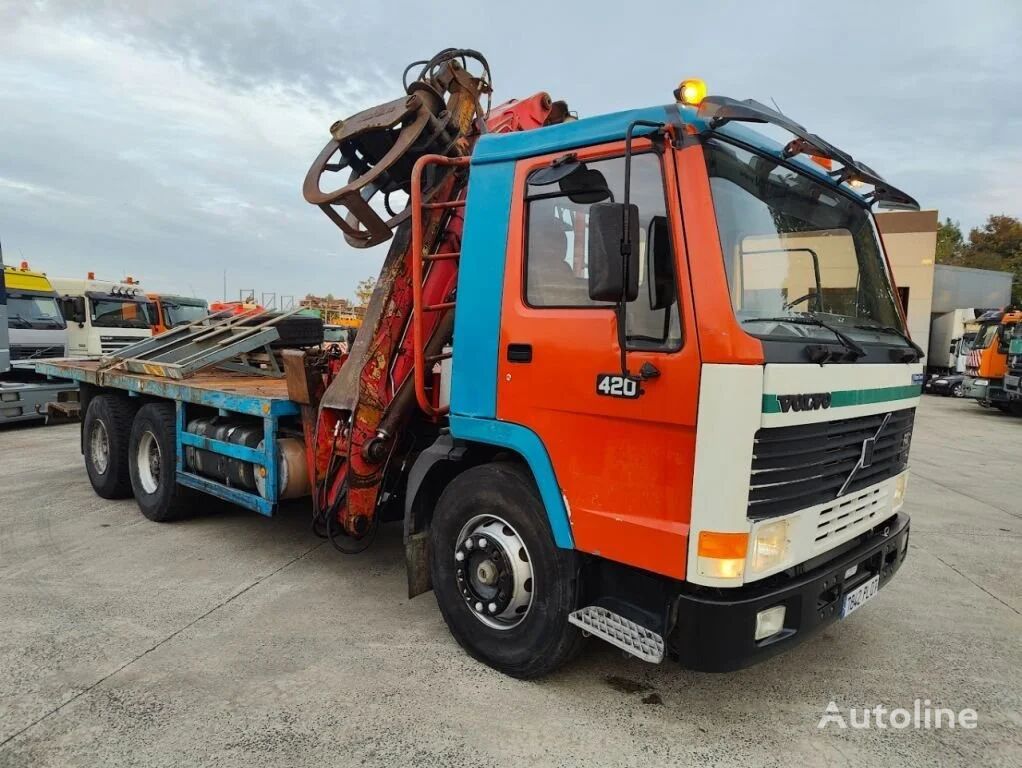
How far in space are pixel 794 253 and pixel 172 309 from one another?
1637 centimetres

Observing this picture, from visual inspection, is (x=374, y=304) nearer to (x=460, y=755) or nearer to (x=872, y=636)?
(x=460, y=755)

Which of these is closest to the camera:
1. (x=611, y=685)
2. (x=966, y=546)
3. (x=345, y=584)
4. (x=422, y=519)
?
(x=611, y=685)

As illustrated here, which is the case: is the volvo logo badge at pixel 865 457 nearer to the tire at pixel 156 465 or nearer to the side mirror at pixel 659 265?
the side mirror at pixel 659 265

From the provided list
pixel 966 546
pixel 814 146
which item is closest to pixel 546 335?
pixel 814 146

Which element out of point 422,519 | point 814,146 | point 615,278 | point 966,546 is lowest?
point 966,546

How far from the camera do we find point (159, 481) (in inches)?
228

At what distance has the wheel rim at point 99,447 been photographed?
6.41 meters

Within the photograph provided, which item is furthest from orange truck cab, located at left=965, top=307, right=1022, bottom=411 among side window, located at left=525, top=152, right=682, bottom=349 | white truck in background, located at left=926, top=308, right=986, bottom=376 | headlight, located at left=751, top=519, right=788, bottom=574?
side window, located at left=525, top=152, right=682, bottom=349

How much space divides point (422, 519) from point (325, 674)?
2.91 feet

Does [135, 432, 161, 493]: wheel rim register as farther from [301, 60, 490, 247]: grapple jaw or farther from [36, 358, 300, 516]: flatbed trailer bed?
[301, 60, 490, 247]: grapple jaw

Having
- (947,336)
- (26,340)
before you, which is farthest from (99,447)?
(947,336)

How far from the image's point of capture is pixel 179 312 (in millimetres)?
16453

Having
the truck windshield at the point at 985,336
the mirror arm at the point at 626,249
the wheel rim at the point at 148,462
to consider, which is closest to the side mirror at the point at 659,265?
the mirror arm at the point at 626,249

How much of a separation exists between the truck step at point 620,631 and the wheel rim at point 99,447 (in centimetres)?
537
